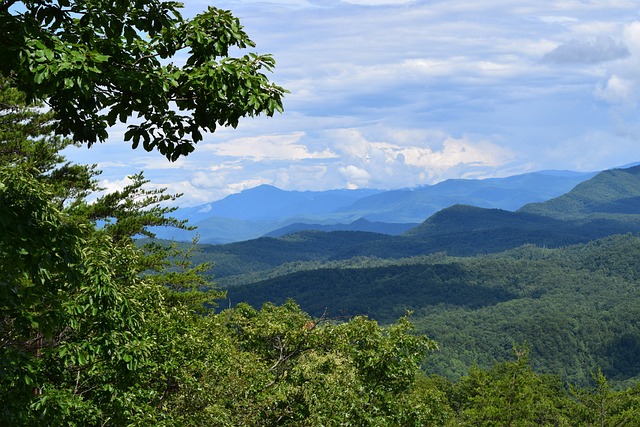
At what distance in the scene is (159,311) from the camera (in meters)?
15.7

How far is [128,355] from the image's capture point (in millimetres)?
10859

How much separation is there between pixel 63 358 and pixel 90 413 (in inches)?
47.6

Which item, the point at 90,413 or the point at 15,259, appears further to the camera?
the point at 90,413

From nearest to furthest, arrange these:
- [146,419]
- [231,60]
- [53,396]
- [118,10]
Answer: [118,10] < [231,60] < [53,396] < [146,419]

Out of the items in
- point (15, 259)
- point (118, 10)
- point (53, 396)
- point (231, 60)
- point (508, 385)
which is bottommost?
point (508, 385)

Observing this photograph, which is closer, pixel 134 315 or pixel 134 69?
pixel 134 69

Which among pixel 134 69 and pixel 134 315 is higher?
pixel 134 69

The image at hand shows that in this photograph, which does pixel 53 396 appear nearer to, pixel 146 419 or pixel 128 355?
pixel 128 355

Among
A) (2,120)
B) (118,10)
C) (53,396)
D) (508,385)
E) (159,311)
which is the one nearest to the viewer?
(118,10)

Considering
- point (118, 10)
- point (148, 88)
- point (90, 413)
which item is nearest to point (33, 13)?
point (118, 10)

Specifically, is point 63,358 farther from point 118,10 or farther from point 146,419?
point 118,10

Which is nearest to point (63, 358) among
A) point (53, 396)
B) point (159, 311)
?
point (53, 396)

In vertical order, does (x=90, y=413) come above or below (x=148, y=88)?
below

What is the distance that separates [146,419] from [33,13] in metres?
8.24
